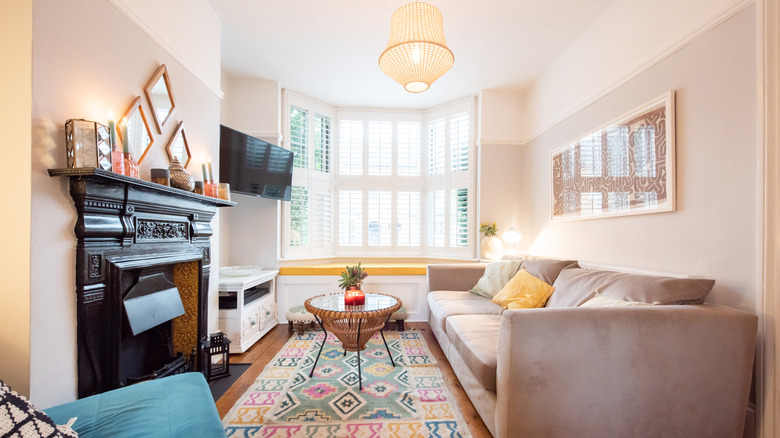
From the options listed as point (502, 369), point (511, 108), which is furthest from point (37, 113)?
point (511, 108)

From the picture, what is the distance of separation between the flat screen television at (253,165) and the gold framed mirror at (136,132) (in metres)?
1.13

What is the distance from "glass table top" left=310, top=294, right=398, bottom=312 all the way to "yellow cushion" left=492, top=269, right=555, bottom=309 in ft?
2.90

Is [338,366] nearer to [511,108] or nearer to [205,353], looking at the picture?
[205,353]

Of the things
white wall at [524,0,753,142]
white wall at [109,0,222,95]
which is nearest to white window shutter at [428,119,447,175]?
white wall at [524,0,753,142]

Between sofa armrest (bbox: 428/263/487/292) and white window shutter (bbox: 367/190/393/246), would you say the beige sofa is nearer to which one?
sofa armrest (bbox: 428/263/487/292)

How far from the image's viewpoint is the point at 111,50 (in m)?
1.59

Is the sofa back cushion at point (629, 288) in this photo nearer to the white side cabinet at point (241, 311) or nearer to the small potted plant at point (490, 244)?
the small potted plant at point (490, 244)

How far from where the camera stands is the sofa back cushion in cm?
154

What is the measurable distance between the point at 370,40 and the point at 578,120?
2.02 m

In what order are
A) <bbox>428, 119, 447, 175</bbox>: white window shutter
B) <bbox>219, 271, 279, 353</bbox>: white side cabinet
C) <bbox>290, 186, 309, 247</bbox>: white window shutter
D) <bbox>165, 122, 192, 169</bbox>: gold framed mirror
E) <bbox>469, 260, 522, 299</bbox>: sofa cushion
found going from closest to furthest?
1. <bbox>165, 122, 192, 169</bbox>: gold framed mirror
2. <bbox>219, 271, 279, 353</bbox>: white side cabinet
3. <bbox>469, 260, 522, 299</bbox>: sofa cushion
4. <bbox>290, 186, 309, 247</bbox>: white window shutter
5. <bbox>428, 119, 447, 175</bbox>: white window shutter

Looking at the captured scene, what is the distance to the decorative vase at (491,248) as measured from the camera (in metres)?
3.71

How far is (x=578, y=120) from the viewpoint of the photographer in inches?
111

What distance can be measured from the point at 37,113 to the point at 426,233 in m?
3.83

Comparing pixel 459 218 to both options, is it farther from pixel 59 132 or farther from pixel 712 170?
pixel 59 132
